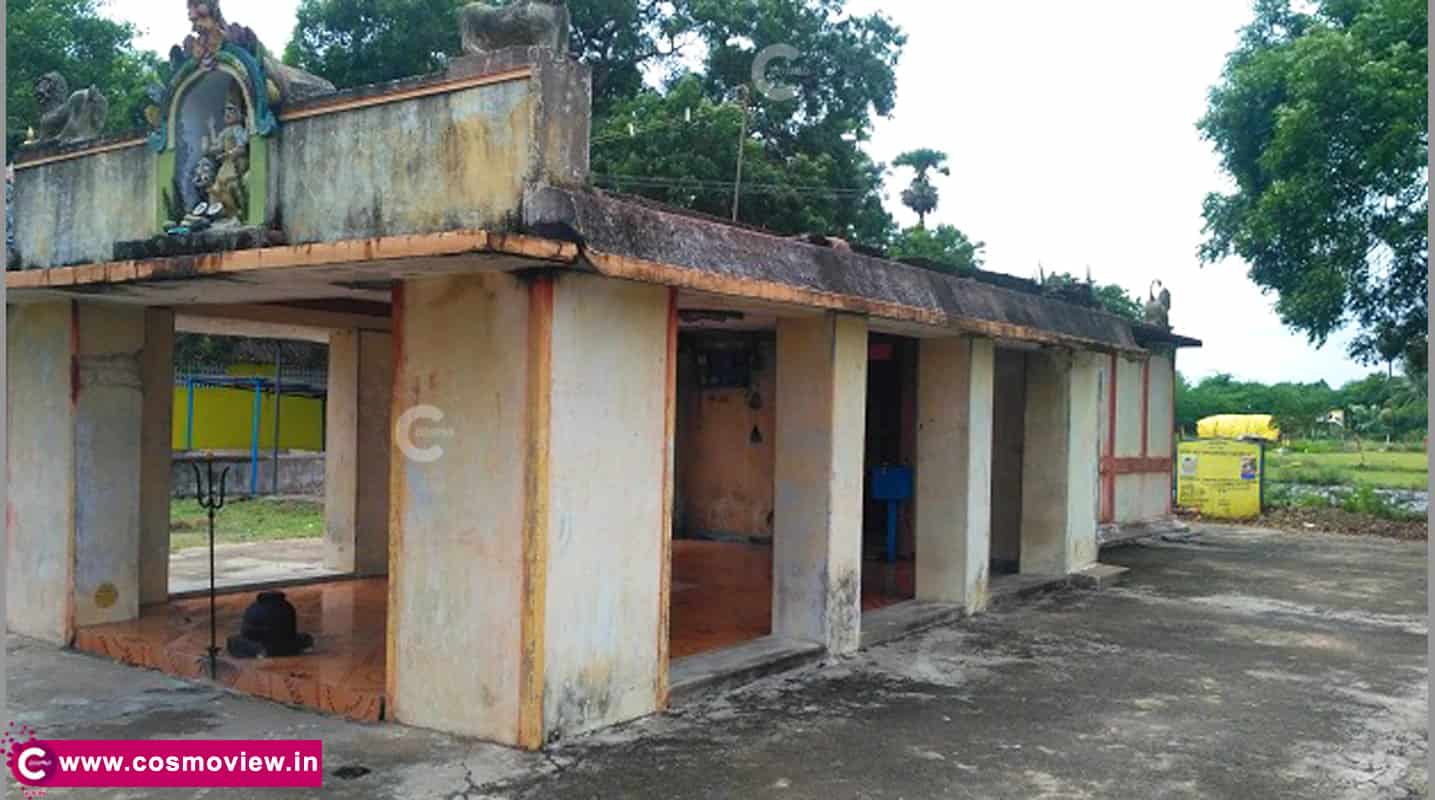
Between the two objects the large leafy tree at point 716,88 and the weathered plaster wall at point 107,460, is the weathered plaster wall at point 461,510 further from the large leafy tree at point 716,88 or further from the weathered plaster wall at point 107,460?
the large leafy tree at point 716,88

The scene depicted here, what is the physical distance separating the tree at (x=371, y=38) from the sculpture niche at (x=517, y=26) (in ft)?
52.5

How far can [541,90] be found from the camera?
5.44 m

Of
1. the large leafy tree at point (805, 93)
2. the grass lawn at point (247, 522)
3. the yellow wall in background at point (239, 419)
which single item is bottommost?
the grass lawn at point (247, 522)

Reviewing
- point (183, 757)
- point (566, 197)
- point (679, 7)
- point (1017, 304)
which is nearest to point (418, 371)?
point (566, 197)

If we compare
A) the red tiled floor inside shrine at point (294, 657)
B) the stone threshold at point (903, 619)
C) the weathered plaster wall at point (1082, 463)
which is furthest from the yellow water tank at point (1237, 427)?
the red tiled floor inside shrine at point (294, 657)

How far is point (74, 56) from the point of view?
2239 centimetres

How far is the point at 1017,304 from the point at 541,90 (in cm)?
602

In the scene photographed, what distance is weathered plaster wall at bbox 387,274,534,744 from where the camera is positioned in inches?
223

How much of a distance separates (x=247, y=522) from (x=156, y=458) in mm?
7338

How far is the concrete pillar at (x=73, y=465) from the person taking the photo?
784cm

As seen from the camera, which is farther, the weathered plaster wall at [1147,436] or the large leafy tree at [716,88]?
the large leafy tree at [716,88]

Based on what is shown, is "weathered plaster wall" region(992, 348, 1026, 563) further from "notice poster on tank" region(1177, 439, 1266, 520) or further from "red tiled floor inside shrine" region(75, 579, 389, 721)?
"notice poster on tank" region(1177, 439, 1266, 520)

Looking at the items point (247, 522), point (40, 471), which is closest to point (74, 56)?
point (247, 522)

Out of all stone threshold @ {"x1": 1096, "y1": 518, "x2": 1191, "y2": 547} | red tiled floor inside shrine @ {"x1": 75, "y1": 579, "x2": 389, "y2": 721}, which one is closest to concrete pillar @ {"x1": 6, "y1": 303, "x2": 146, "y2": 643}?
red tiled floor inside shrine @ {"x1": 75, "y1": 579, "x2": 389, "y2": 721}
